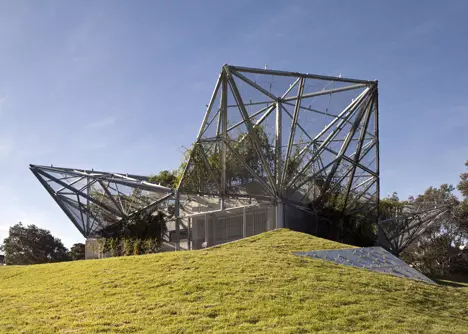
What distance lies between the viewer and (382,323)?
1179 centimetres

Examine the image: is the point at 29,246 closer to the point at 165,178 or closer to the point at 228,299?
the point at 165,178

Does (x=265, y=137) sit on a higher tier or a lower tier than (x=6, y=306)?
higher

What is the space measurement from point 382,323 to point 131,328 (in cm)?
585

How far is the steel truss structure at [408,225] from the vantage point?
1919 inches

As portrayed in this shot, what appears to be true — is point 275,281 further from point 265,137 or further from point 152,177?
point 152,177

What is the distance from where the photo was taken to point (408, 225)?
166 ft

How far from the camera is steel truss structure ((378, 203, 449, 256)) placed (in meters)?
48.8

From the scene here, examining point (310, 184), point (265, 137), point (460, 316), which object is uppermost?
point (265, 137)

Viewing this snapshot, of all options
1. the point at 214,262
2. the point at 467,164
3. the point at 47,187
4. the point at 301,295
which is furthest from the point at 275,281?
the point at 467,164

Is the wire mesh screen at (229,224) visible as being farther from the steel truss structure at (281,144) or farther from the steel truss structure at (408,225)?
the steel truss structure at (408,225)

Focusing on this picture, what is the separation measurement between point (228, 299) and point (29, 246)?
54467 millimetres

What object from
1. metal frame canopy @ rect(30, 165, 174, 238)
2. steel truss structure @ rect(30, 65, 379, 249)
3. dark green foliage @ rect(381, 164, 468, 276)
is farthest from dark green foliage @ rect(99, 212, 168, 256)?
dark green foliage @ rect(381, 164, 468, 276)

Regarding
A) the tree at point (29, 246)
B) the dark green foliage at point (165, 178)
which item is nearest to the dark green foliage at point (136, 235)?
the dark green foliage at point (165, 178)

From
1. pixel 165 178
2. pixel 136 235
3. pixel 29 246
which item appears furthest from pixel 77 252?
pixel 136 235
